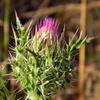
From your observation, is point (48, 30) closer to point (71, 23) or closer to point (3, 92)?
point (3, 92)

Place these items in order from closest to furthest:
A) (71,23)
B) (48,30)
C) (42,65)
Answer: (42,65), (48,30), (71,23)

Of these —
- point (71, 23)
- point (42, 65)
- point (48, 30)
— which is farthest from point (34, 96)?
point (71, 23)

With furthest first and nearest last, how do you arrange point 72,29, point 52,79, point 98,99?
point 72,29, point 98,99, point 52,79

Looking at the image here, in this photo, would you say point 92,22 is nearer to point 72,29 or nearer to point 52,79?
point 72,29

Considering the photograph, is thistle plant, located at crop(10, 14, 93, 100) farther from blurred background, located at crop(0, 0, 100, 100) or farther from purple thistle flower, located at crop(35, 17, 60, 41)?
blurred background, located at crop(0, 0, 100, 100)

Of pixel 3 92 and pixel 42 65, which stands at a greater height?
pixel 42 65

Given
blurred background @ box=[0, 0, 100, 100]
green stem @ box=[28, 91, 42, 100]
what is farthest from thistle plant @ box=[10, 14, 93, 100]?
blurred background @ box=[0, 0, 100, 100]

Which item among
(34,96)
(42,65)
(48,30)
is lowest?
(34,96)

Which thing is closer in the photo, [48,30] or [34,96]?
[34,96]

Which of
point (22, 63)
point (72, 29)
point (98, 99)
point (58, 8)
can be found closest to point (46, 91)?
point (22, 63)
